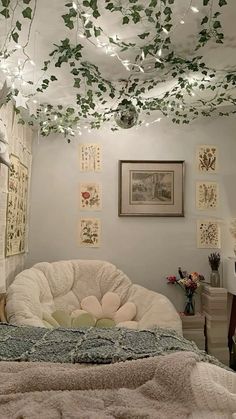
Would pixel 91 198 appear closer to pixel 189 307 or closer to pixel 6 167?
pixel 6 167

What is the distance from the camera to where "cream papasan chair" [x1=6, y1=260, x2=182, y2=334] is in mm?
3127

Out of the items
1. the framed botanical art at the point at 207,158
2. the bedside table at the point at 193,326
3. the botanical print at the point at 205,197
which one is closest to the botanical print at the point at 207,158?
the framed botanical art at the point at 207,158

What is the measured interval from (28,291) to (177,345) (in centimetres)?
176

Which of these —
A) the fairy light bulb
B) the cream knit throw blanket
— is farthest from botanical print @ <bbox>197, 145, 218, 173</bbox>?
the cream knit throw blanket

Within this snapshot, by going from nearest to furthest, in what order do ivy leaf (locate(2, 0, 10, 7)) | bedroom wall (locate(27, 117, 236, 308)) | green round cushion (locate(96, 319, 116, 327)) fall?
ivy leaf (locate(2, 0, 10, 7))
green round cushion (locate(96, 319, 116, 327))
bedroom wall (locate(27, 117, 236, 308))

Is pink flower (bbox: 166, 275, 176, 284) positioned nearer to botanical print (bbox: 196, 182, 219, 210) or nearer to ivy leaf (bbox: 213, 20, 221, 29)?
botanical print (bbox: 196, 182, 219, 210)

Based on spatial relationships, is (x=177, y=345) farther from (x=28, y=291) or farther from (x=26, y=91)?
(x=26, y=91)

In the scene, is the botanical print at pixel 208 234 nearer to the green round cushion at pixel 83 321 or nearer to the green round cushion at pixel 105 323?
the green round cushion at pixel 105 323

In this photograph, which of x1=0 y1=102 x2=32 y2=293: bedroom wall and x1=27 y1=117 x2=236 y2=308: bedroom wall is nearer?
x1=0 y1=102 x2=32 y2=293: bedroom wall

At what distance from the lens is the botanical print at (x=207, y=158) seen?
160 inches

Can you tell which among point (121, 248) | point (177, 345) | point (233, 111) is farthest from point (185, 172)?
point (177, 345)

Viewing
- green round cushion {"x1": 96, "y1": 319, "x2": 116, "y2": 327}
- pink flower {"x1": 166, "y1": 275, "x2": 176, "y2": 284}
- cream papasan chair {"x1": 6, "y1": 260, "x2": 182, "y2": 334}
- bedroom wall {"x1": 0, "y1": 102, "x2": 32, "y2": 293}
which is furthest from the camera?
pink flower {"x1": 166, "y1": 275, "x2": 176, "y2": 284}

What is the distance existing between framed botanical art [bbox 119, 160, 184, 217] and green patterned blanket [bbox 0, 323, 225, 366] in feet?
6.94

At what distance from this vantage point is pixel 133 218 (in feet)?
13.2
